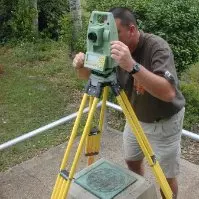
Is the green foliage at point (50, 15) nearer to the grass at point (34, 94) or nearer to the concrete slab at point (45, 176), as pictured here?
the grass at point (34, 94)

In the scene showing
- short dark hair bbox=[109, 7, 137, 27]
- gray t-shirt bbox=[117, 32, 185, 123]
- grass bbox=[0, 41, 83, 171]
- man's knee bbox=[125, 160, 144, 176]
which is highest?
short dark hair bbox=[109, 7, 137, 27]

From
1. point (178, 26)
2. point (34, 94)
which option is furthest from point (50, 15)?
point (178, 26)

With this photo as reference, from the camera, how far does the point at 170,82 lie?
246 centimetres

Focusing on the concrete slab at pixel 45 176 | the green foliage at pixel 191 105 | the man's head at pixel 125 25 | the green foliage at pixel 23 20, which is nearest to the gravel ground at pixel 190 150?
the concrete slab at pixel 45 176

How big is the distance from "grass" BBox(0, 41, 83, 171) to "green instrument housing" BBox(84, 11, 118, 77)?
246cm

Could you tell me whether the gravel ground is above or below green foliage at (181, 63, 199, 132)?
below

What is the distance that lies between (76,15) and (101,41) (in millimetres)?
5382

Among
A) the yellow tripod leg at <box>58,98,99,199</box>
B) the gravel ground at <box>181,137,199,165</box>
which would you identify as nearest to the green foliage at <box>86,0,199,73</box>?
the gravel ground at <box>181,137,199,165</box>

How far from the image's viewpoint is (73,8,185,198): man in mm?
2350

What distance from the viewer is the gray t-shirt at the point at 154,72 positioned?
2545 mm

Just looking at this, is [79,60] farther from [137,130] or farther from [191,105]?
[191,105]

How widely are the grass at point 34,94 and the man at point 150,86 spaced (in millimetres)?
1846

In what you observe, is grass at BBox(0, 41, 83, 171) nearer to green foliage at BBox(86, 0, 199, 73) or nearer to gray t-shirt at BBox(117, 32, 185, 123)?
green foliage at BBox(86, 0, 199, 73)

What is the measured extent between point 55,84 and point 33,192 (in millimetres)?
3030
